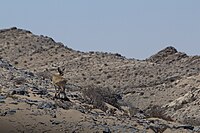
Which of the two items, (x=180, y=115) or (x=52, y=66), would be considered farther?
(x=52, y=66)

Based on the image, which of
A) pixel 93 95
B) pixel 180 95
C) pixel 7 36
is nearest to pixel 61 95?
pixel 93 95

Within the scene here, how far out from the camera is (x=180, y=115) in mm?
36031

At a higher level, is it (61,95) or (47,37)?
(47,37)

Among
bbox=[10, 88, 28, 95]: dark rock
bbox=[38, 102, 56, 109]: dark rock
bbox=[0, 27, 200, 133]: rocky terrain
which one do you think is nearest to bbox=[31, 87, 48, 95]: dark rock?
bbox=[0, 27, 200, 133]: rocky terrain

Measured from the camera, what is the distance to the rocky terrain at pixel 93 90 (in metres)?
17.9

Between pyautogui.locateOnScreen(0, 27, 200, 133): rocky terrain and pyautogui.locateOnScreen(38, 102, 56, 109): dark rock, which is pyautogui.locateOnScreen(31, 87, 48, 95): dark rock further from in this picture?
pyautogui.locateOnScreen(38, 102, 56, 109): dark rock

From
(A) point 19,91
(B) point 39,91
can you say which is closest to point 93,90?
(B) point 39,91

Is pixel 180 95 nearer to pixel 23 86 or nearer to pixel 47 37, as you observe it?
pixel 23 86

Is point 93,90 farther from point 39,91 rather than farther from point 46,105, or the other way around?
point 46,105

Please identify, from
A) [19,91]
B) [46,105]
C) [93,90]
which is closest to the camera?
[46,105]

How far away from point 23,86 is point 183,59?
45.1 metres

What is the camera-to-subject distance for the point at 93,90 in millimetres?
27656

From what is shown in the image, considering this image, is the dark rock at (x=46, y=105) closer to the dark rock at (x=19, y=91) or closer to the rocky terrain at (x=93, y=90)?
the rocky terrain at (x=93, y=90)

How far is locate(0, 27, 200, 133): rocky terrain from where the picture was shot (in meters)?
17.9
